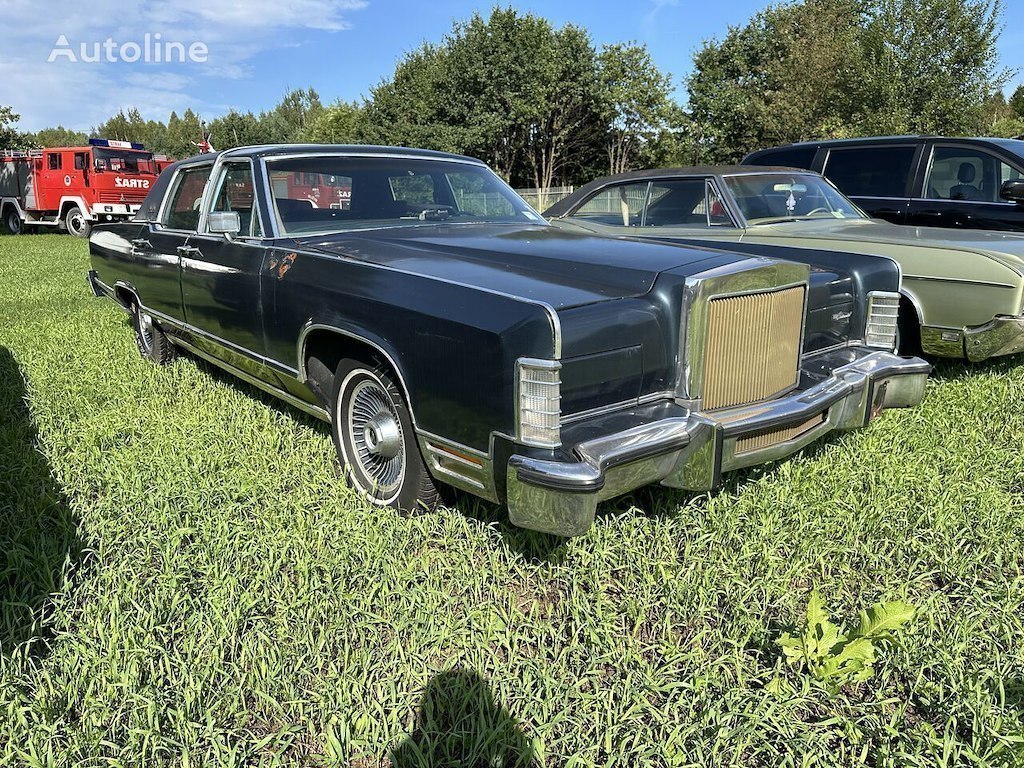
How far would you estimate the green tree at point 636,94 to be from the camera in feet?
119

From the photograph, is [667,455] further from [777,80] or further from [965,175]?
[777,80]

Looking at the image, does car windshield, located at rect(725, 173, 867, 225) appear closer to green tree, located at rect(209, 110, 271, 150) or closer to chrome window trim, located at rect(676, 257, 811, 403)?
chrome window trim, located at rect(676, 257, 811, 403)

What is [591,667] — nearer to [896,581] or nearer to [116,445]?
[896,581]

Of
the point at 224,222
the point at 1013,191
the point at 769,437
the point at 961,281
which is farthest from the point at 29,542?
the point at 1013,191

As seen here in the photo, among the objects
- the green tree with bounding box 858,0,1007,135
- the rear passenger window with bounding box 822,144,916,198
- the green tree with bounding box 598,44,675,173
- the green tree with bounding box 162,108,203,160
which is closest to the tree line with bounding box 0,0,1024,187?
the green tree with bounding box 598,44,675,173

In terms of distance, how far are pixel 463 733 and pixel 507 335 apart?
1154mm

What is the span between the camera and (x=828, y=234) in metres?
5.05

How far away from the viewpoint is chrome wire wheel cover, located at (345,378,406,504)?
10.2 feet

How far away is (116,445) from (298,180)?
169 centimetres

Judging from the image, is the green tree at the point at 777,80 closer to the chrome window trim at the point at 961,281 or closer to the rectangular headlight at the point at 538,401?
the chrome window trim at the point at 961,281

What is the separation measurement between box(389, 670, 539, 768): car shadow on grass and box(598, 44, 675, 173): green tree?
3747 centimetres

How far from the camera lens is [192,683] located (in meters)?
2.11

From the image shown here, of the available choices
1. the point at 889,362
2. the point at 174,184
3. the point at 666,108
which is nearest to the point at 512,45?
the point at 666,108

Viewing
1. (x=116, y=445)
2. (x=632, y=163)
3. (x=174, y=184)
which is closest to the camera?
(x=116, y=445)
